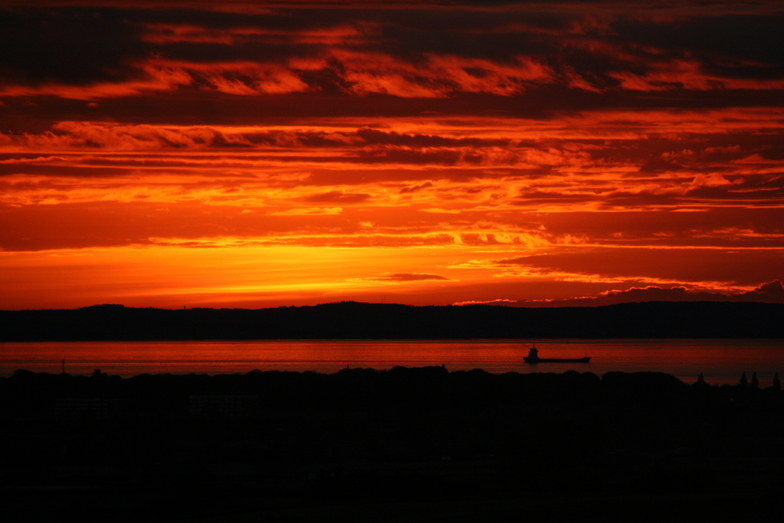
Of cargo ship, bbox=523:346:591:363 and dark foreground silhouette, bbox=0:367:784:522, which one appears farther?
cargo ship, bbox=523:346:591:363

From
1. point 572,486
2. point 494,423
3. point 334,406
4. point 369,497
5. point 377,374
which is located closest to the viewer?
point 369,497

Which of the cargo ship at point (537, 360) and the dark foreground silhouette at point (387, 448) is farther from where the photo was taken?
the cargo ship at point (537, 360)

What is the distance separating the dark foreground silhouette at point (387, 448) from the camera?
27797 mm

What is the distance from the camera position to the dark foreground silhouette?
91.2 ft

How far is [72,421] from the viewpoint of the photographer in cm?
5934

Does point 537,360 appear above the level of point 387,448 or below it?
above

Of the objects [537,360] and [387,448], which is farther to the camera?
[537,360]

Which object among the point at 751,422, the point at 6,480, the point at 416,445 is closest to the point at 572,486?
the point at 416,445

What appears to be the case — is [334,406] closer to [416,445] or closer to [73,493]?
[416,445]

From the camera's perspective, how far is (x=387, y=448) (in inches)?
1831

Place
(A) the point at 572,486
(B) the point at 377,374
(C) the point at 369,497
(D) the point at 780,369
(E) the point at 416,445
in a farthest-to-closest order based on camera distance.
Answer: (D) the point at 780,369, (B) the point at 377,374, (E) the point at 416,445, (A) the point at 572,486, (C) the point at 369,497

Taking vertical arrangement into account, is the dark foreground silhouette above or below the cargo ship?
below

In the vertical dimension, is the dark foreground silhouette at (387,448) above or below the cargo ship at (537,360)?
below

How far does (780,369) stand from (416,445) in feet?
398
